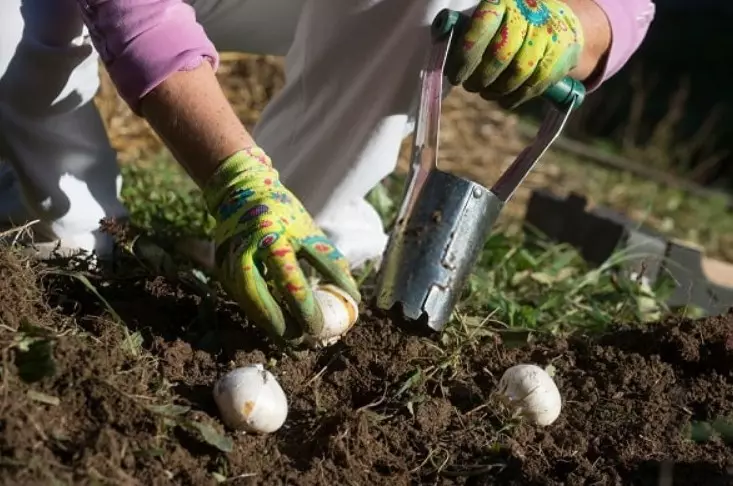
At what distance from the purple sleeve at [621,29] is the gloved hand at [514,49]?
18cm

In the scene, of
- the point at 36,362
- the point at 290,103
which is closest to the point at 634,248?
the point at 290,103

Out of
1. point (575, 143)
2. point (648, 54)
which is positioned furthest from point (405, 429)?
point (648, 54)

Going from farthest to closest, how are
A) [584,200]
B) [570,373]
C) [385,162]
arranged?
[584,200] → [385,162] → [570,373]

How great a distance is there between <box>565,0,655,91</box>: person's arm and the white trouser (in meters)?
0.22

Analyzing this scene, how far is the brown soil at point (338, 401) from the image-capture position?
1.15m

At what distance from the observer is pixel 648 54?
5621mm

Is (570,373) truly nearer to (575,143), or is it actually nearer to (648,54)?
(575,143)

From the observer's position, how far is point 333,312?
4.64 ft

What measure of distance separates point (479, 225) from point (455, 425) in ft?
1.02

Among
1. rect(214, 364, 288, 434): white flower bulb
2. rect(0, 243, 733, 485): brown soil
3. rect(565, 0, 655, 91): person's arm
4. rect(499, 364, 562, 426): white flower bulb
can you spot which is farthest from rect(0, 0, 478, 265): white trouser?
rect(214, 364, 288, 434): white flower bulb

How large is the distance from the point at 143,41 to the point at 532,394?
70 cm

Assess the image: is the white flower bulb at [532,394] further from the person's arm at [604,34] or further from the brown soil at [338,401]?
the person's arm at [604,34]

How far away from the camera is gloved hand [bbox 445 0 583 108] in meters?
1.47

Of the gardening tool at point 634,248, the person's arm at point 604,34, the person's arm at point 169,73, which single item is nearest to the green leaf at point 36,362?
Result: the person's arm at point 169,73
